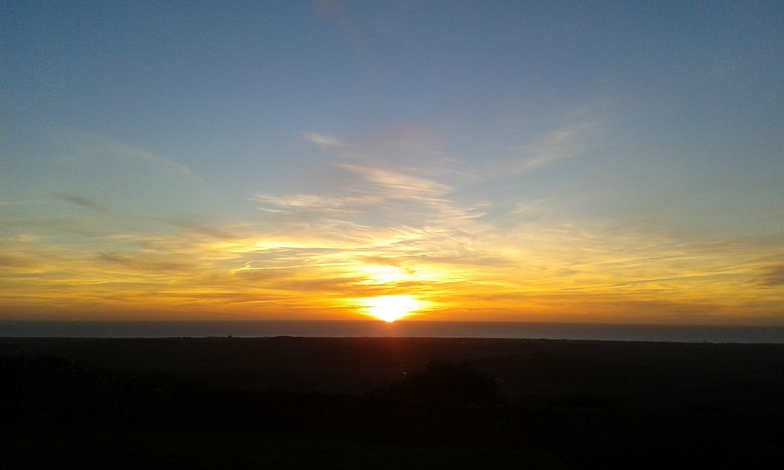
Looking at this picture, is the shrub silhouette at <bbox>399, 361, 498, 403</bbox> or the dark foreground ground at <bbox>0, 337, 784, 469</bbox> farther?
the shrub silhouette at <bbox>399, 361, 498, 403</bbox>

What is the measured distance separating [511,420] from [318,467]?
6.19m

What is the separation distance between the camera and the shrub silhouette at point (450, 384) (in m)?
23.3

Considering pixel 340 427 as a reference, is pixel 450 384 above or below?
above

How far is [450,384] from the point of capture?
2364 centimetres

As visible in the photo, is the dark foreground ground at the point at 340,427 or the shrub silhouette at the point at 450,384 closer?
the dark foreground ground at the point at 340,427

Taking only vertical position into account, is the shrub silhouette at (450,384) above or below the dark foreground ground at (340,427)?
above

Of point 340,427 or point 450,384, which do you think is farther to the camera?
point 450,384

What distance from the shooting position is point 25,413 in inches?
729

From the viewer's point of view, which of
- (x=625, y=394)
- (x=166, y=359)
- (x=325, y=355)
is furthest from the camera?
(x=325, y=355)

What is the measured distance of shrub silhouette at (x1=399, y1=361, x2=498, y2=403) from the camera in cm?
2330

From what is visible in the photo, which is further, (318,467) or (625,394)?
(625,394)

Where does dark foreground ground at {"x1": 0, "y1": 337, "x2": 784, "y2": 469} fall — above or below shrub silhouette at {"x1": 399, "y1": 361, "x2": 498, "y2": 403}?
below

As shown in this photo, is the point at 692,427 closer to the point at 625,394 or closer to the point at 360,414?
the point at 360,414

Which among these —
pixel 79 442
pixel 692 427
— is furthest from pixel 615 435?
pixel 79 442
